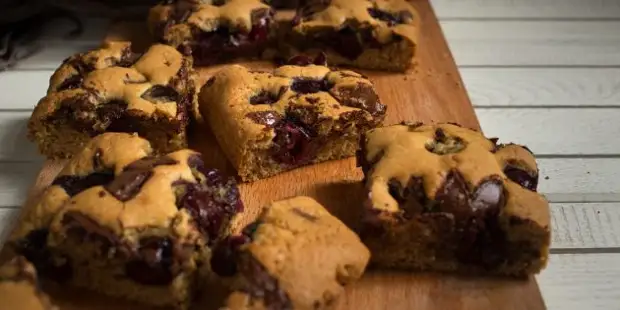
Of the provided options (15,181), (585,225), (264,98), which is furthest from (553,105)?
(15,181)

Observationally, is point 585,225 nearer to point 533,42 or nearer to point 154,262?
point 533,42

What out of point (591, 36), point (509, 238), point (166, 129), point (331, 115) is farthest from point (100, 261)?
point (591, 36)

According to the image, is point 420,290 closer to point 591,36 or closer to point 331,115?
point 331,115

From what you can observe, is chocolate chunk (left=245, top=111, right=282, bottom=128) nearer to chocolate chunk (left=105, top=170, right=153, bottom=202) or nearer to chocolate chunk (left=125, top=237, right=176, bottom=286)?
chocolate chunk (left=105, top=170, right=153, bottom=202)

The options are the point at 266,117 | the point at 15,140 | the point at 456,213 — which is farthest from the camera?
the point at 15,140

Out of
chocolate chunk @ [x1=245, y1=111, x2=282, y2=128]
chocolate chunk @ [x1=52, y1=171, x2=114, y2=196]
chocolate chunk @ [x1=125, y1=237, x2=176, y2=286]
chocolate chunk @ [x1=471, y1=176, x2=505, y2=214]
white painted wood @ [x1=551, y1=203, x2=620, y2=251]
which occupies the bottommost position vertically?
chocolate chunk @ [x1=52, y1=171, x2=114, y2=196]

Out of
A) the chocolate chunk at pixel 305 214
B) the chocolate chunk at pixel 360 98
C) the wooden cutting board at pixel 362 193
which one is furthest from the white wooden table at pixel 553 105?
the chocolate chunk at pixel 305 214

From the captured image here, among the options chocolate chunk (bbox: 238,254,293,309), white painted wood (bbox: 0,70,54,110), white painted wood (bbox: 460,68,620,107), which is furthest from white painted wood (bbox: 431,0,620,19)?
chocolate chunk (bbox: 238,254,293,309)
